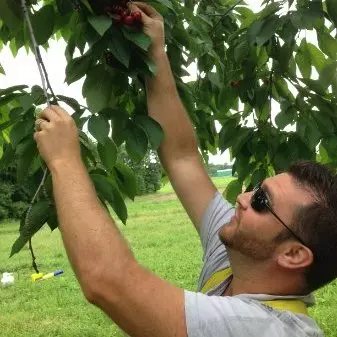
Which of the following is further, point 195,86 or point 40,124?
point 195,86

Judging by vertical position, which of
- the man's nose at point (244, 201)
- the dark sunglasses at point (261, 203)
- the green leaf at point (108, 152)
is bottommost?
the man's nose at point (244, 201)

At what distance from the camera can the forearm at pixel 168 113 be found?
1845 millimetres

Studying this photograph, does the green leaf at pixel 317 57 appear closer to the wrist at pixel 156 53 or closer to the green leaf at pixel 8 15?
the wrist at pixel 156 53

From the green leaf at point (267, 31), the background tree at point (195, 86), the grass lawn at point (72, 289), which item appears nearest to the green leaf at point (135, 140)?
the background tree at point (195, 86)

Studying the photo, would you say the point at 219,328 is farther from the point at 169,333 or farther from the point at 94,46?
the point at 94,46

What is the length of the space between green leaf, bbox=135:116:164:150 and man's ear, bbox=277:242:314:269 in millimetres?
474

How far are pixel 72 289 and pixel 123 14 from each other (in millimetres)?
6718

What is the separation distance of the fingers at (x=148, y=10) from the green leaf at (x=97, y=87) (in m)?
0.23

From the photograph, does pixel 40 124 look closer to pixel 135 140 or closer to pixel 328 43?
pixel 135 140

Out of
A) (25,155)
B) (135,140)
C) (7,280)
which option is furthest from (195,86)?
(7,280)

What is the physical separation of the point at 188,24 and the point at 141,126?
0.94 metres

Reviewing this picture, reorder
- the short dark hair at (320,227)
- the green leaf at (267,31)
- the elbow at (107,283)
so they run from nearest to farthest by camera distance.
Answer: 1. the elbow at (107,283)
2. the short dark hair at (320,227)
3. the green leaf at (267,31)

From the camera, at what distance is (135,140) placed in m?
1.67

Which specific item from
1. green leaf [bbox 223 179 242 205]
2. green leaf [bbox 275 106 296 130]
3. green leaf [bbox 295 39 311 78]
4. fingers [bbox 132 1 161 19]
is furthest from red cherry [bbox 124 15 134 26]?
green leaf [bbox 223 179 242 205]
